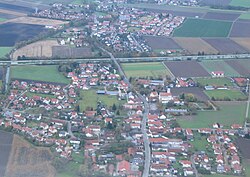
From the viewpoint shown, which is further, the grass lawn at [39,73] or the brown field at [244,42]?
the brown field at [244,42]

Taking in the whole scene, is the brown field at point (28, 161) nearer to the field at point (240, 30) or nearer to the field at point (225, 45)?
the field at point (225, 45)

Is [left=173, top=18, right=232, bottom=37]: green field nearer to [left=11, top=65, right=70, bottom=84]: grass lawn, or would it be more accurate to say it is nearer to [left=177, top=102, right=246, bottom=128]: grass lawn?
[left=11, top=65, right=70, bottom=84]: grass lawn

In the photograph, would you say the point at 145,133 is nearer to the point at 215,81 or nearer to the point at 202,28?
the point at 215,81

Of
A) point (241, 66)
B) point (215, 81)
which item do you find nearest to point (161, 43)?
point (241, 66)

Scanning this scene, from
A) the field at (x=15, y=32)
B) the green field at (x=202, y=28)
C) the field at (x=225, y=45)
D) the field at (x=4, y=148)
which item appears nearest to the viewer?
the field at (x=4, y=148)

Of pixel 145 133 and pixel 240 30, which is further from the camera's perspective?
pixel 240 30

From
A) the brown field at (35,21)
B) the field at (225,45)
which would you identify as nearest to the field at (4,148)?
the field at (225,45)

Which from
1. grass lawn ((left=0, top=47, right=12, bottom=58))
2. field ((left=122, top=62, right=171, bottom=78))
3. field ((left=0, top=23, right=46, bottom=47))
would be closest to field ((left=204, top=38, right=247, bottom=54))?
field ((left=122, top=62, right=171, bottom=78))
